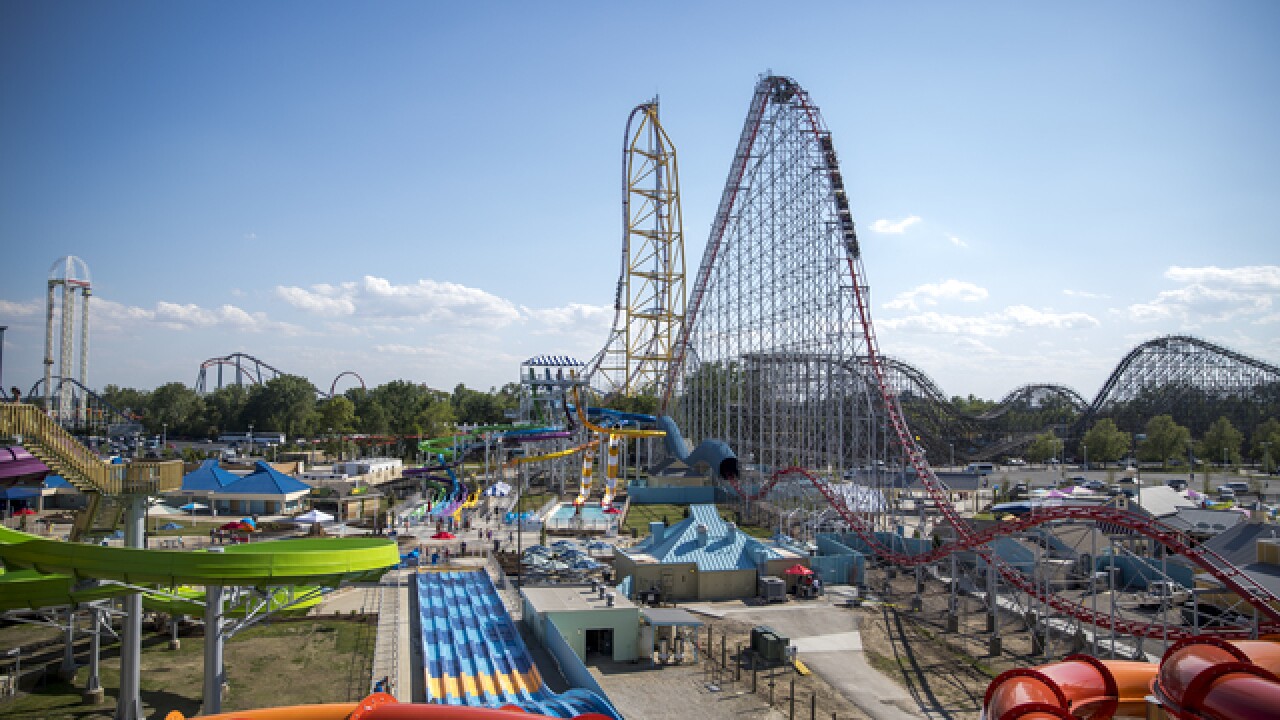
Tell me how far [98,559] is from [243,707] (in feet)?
17.3

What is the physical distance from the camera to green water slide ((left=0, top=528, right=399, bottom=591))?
32.6 ft

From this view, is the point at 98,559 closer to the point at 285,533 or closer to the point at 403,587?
the point at 403,587

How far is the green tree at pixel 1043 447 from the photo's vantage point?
5891cm

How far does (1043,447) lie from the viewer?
60.1 m

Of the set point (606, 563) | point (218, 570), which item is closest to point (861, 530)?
point (606, 563)

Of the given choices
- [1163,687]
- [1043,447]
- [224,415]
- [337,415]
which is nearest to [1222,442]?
[1043,447]

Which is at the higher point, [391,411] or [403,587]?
[391,411]

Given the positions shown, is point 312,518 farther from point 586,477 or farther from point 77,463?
point 77,463

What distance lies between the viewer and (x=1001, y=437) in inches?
2825

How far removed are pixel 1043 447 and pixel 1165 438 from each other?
9.03m

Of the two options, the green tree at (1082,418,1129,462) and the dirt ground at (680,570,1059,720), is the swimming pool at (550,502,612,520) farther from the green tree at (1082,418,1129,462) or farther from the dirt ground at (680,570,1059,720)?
the green tree at (1082,418,1129,462)

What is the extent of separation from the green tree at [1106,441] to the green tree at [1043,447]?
2.39 m

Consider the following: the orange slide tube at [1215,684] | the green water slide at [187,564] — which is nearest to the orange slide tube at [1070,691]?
the orange slide tube at [1215,684]

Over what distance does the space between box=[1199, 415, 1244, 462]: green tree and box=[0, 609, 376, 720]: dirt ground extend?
55095mm
